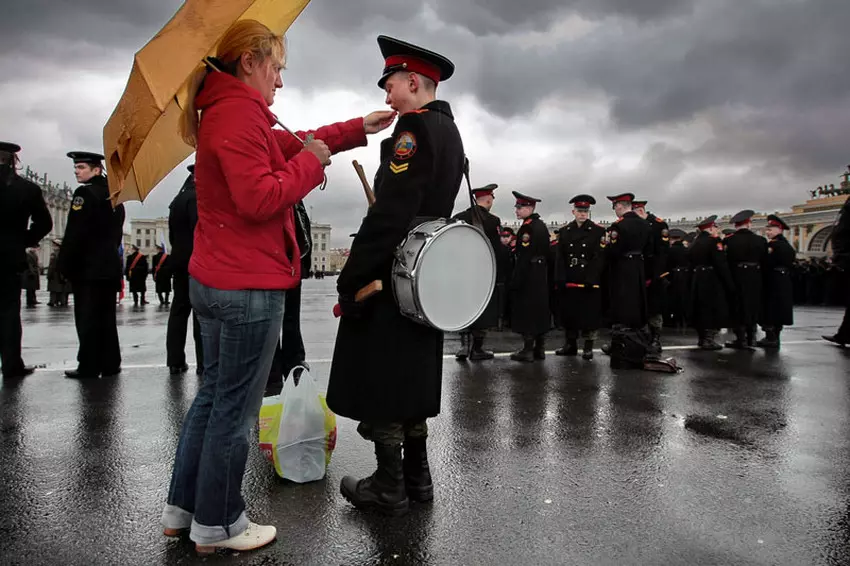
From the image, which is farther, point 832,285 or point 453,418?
A: point 832,285

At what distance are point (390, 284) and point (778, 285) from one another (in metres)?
10.4

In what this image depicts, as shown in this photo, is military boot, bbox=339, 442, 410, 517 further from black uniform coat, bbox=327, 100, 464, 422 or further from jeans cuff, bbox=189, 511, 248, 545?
jeans cuff, bbox=189, 511, 248, 545

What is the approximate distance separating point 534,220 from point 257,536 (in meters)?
7.11

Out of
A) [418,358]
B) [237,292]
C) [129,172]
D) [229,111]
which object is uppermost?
[229,111]

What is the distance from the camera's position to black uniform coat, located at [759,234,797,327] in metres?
10.3

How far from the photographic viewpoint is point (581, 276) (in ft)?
28.3

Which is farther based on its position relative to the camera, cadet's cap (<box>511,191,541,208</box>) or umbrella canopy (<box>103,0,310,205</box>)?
cadet's cap (<box>511,191,541,208</box>)

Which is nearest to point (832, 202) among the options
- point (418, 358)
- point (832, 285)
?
point (832, 285)

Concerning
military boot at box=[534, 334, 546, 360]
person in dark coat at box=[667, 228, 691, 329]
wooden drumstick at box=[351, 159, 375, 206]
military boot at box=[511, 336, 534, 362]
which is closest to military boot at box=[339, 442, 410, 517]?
wooden drumstick at box=[351, 159, 375, 206]

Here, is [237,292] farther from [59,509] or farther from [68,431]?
[68,431]

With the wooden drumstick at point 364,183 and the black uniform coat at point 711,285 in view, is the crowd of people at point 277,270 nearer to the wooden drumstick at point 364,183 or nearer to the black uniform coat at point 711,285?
the wooden drumstick at point 364,183

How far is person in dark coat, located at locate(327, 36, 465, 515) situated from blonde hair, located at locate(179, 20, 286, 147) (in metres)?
0.69

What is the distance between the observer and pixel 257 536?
256cm

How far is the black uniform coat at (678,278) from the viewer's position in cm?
1295
